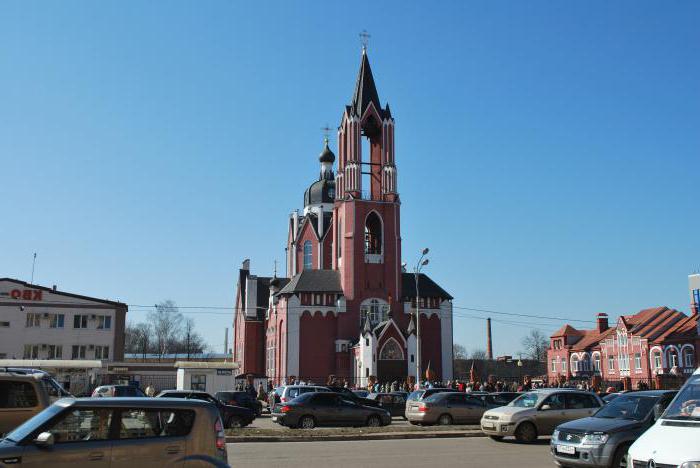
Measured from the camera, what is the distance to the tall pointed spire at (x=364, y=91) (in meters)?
62.4

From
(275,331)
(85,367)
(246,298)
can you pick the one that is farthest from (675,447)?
(246,298)

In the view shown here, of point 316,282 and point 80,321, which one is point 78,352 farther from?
point 316,282

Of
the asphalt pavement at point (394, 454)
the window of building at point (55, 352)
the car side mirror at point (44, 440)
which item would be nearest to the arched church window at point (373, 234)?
the window of building at point (55, 352)

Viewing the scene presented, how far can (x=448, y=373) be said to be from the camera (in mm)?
59375

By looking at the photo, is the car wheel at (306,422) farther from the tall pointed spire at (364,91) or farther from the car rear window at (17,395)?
the tall pointed spire at (364,91)

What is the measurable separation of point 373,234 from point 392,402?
101 ft

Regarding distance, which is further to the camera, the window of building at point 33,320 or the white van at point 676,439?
the window of building at point 33,320

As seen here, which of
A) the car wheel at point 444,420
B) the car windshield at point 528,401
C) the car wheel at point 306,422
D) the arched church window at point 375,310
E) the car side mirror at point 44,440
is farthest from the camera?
the arched church window at point 375,310

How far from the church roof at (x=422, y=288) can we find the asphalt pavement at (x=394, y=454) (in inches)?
1605

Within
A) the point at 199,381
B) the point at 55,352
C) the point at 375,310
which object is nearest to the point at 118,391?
the point at 199,381

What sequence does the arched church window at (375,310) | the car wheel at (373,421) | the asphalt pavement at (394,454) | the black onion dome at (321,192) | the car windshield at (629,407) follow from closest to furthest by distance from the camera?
the car windshield at (629,407), the asphalt pavement at (394,454), the car wheel at (373,421), the arched church window at (375,310), the black onion dome at (321,192)

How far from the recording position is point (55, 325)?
57812 millimetres

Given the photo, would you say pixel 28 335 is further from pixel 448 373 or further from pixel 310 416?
pixel 310 416

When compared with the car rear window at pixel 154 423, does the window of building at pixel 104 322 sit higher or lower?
higher
